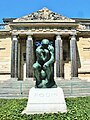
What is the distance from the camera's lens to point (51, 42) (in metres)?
33.6

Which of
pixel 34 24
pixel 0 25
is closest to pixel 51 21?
pixel 34 24

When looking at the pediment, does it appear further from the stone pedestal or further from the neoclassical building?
the stone pedestal

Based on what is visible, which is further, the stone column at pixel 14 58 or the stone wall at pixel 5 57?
the stone wall at pixel 5 57

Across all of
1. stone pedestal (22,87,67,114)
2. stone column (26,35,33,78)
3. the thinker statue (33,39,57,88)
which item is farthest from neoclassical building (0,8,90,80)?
stone pedestal (22,87,67,114)

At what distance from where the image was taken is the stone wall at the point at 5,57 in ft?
111

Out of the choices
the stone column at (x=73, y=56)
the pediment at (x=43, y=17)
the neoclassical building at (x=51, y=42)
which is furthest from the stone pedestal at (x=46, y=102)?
the pediment at (x=43, y=17)

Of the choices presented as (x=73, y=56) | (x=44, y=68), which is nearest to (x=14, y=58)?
(x=73, y=56)

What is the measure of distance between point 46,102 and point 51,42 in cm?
2311

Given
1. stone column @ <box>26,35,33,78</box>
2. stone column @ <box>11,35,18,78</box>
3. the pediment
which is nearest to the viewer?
stone column @ <box>26,35,33,78</box>

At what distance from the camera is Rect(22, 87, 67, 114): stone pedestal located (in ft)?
35.3

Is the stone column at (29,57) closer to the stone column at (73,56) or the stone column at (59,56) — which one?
the stone column at (59,56)

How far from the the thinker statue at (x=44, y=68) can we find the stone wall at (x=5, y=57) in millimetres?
22733

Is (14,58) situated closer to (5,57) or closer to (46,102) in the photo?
(5,57)

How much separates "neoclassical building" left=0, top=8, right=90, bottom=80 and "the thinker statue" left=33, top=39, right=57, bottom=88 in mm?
19746
